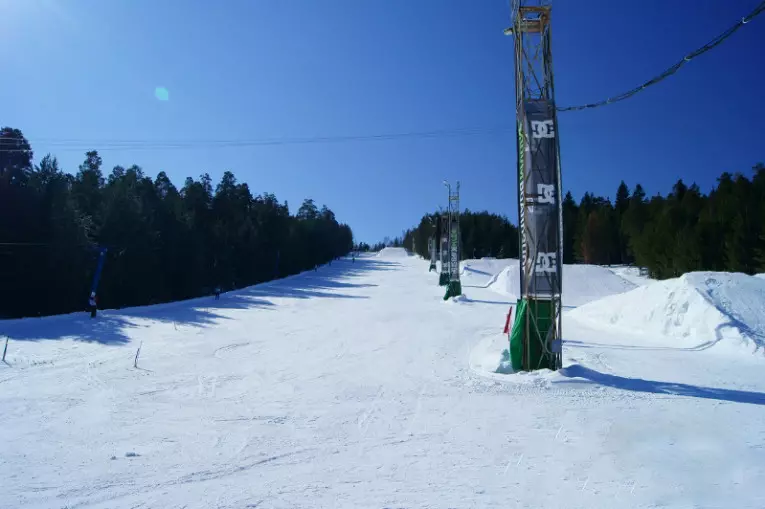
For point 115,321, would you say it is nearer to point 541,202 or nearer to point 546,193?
point 541,202

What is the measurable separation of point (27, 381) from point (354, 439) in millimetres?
7795

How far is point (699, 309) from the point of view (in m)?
16.0

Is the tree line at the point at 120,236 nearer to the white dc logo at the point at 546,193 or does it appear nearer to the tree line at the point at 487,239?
the white dc logo at the point at 546,193

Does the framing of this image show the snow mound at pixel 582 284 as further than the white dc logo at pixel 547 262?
Yes

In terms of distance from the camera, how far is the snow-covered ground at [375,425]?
207 inches

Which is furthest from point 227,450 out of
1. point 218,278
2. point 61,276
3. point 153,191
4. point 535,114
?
point 218,278

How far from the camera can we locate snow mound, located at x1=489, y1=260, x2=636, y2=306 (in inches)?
1494

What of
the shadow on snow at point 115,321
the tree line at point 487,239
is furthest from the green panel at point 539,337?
the tree line at point 487,239

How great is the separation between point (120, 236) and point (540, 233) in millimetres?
35749

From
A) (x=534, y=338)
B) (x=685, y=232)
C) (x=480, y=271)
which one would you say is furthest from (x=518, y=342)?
(x=480, y=271)

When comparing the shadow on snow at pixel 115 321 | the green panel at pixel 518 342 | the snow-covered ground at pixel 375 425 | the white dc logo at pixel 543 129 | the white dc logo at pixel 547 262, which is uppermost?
the white dc logo at pixel 543 129

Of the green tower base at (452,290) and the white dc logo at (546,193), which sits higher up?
the white dc logo at (546,193)

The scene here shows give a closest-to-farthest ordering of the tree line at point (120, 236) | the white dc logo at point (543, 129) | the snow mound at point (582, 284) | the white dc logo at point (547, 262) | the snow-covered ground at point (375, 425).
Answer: the snow-covered ground at point (375, 425), the white dc logo at point (547, 262), the white dc logo at point (543, 129), the tree line at point (120, 236), the snow mound at point (582, 284)

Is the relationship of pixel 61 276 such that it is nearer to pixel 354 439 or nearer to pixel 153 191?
pixel 153 191
